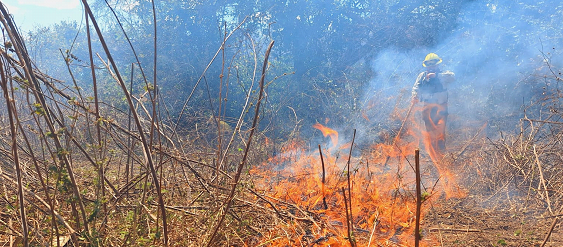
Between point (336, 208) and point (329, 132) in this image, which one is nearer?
point (336, 208)

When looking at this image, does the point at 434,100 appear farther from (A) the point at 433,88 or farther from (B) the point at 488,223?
(B) the point at 488,223

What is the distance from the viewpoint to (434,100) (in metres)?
6.75

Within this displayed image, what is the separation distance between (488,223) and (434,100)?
3587 millimetres

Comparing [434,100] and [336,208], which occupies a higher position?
[434,100]

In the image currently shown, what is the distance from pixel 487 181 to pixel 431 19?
7.45m

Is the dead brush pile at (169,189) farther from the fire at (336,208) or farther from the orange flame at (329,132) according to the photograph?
the orange flame at (329,132)

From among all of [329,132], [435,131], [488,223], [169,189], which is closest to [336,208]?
[488,223]

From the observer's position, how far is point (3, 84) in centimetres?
125

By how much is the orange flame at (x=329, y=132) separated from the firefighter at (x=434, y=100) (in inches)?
82.3

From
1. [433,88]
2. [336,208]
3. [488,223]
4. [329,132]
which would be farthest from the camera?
[329,132]

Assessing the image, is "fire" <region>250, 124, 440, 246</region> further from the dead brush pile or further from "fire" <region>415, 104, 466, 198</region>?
"fire" <region>415, 104, 466, 198</region>

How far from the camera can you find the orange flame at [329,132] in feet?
27.0

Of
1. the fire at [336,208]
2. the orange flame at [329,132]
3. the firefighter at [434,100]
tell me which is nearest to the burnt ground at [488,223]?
the fire at [336,208]

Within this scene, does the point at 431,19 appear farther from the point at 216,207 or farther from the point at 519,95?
the point at 216,207
